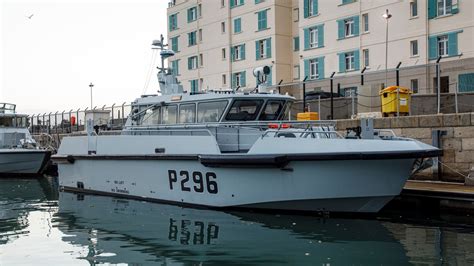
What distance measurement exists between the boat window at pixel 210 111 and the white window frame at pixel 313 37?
2277 centimetres

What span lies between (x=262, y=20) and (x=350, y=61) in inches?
318

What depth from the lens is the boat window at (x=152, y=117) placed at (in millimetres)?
13172

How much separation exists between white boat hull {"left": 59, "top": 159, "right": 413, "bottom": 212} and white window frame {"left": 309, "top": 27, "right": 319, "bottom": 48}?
76.3 ft

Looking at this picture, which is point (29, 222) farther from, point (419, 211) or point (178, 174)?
point (419, 211)

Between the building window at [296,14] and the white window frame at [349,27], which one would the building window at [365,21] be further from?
the building window at [296,14]

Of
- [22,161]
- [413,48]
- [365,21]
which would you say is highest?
[365,21]

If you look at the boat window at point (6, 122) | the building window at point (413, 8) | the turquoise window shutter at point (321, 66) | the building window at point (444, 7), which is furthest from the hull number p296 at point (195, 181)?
the turquoise window shutter at point (321, 66)

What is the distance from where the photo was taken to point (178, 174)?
1177 cm

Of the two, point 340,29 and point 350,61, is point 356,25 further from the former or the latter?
point 350,61

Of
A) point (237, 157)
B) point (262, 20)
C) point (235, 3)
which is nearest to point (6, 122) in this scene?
point (237, 157)

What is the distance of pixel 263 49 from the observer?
1469 inches

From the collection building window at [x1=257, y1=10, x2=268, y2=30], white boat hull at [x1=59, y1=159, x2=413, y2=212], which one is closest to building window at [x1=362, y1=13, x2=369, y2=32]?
building window at [x1=257, y1=10, x2=268, y2=30]

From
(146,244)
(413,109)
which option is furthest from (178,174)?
(413,109)

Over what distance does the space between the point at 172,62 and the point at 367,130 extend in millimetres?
35847
